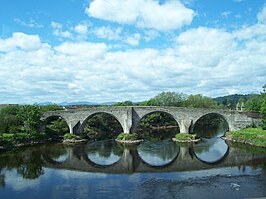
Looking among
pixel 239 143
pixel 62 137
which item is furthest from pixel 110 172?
pixel 62 137

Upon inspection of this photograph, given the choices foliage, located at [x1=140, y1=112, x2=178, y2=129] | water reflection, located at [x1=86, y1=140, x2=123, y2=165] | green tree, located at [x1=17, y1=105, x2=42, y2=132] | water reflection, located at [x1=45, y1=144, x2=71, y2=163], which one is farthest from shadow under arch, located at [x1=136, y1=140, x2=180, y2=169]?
foliage, located at [x1=140, y1=112, x2=178, y2=129]

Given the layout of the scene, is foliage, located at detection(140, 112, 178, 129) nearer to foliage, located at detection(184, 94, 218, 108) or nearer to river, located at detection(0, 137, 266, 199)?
foliage, located at detection(184, 94, 218, 108)

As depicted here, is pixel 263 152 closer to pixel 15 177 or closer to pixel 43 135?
pixel 15 177

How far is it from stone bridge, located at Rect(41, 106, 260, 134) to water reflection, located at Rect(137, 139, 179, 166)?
4.32 meters

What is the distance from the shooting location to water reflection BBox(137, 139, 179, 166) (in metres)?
34.2

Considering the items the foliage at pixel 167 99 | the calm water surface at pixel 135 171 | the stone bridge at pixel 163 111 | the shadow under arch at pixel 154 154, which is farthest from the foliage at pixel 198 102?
the calm water surface at pixel 135 171

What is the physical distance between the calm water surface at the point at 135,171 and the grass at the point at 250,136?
1820 mm

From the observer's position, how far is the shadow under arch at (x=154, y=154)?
108 feet

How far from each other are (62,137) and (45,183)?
2707cm

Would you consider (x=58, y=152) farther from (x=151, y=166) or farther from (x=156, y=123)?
(x=156, y=123)

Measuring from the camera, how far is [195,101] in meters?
77.4

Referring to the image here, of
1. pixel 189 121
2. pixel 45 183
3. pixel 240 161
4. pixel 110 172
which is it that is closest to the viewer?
pixel 45 183

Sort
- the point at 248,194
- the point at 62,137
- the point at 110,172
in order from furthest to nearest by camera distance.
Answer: the point at 62,137 < the point at 110,172 < the point at 248,194

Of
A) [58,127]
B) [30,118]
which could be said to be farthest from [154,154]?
[58,127]
